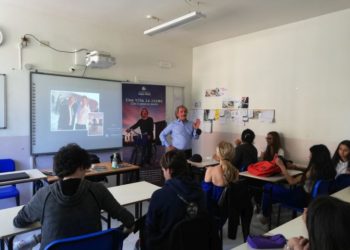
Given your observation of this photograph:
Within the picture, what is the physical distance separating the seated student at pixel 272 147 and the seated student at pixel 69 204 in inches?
130

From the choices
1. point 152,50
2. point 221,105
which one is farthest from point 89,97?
point 221,105

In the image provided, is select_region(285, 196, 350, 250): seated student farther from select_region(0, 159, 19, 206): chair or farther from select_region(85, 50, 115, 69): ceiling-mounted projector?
select_region(85, 50, 115, 69): ceiling-mounted projector

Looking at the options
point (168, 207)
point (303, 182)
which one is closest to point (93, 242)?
point (168, 207)

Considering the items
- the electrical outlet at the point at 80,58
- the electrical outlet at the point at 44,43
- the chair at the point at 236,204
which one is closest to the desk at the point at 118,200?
the chair at the point at 236,204

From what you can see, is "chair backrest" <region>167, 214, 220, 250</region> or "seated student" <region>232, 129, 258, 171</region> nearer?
"chair backrest" <region>167, 214, 220, 250</region>

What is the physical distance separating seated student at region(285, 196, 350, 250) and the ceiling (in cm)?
321

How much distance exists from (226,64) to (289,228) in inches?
158

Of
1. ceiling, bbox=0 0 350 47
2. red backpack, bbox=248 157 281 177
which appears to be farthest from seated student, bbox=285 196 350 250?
ceiling, bbox=0 0 350 47

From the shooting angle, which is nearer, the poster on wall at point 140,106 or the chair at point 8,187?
the chair at point 8,187

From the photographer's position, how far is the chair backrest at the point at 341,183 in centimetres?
306

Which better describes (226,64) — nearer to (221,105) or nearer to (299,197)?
(221,105)

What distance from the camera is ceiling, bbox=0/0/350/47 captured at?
3.71m

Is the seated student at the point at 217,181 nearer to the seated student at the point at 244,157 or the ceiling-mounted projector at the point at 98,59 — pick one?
the seated student at the point at 244,157

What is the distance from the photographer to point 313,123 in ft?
13.9
